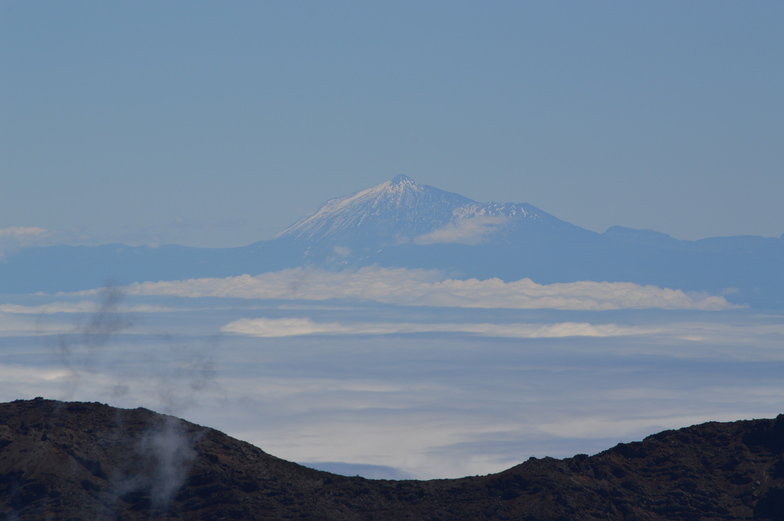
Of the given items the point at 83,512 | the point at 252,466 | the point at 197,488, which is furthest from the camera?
the point at 252,466

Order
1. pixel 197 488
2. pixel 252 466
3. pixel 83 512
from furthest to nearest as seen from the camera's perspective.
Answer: pixel 252 466 < pixel 197 488 < pixel 83 512

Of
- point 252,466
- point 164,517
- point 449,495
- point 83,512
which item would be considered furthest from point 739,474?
point 83,512

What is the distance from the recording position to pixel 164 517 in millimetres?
94062

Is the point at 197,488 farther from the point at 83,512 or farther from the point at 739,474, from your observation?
the point at 739,474

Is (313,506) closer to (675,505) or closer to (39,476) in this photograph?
(39,476)

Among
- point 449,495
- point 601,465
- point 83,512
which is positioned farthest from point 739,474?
point 83,512

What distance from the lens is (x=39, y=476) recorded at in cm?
9481

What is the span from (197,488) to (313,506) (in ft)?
40.2

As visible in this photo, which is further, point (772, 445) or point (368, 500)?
point (772, 445)

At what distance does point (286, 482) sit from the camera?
103 meters

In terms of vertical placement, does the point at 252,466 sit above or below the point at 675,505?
above

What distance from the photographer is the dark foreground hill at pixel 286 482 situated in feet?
313

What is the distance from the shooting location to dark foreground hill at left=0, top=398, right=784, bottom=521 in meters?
95.3

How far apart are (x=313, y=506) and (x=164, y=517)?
50.1 ft
